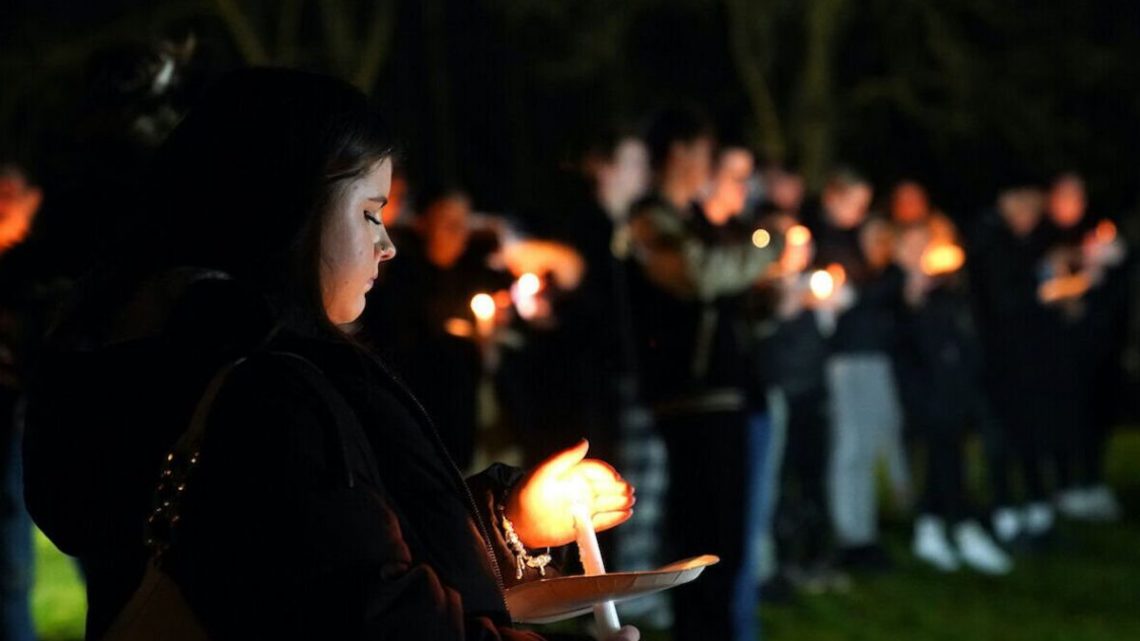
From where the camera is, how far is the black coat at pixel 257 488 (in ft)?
6.37

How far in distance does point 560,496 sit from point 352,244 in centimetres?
60

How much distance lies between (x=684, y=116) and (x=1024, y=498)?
5.45 meters

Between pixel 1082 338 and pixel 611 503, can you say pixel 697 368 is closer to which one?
pixel 611 503

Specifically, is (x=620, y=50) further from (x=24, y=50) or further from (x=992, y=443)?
(x=992, y=443)

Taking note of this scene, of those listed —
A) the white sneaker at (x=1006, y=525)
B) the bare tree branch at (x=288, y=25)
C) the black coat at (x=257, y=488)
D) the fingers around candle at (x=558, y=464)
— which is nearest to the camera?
the black coat at (x=257, y=488)

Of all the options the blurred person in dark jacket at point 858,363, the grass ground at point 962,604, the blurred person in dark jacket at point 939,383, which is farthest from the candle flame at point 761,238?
the blurred person in dark jacket at point 939,383

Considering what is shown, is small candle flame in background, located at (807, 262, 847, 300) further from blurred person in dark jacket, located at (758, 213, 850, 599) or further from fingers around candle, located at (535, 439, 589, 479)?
fingers around candle, located at (535, 439, 589, 479)

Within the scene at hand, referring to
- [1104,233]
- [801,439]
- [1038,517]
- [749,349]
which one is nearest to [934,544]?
[1038,517]

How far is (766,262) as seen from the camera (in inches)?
243

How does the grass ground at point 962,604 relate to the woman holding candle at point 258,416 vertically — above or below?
below

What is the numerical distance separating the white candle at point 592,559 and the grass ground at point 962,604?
16.3 ft

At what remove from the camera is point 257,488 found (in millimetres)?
1947

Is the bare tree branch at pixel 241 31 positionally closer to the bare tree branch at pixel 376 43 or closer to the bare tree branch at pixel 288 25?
the bare tree branch at pixel 288 25

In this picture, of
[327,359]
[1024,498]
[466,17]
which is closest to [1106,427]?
[1024,498]
